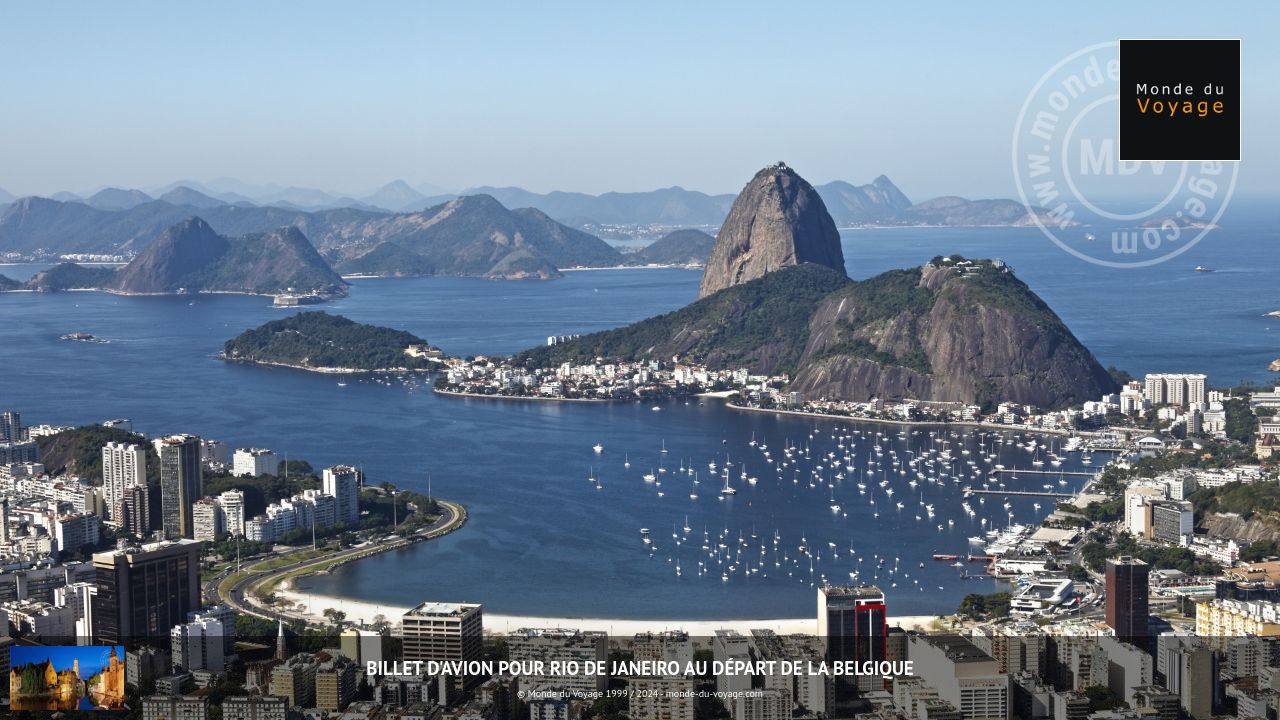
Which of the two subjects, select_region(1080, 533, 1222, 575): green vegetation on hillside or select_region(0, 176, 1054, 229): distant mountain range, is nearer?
select_region(1080, 533, 1222, 575): green vegetation on hillside

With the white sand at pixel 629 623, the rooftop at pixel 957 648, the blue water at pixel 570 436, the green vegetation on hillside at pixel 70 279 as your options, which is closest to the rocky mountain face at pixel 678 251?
the blue water at pixel 570 436

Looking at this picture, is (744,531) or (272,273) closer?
(744,531)

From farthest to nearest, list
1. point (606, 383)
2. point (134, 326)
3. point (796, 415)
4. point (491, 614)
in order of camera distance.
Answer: point (134, 326) < point (606, 383) < point (796, 415) < point (491, 614)

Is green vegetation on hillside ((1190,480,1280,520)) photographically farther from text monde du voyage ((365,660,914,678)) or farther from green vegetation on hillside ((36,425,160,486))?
green vegetation on hillside ((36,425,160,486))

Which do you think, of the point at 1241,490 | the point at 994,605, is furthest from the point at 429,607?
the point at 1241,490

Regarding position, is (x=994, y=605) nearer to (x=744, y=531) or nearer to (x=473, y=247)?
(x=744, y=531)

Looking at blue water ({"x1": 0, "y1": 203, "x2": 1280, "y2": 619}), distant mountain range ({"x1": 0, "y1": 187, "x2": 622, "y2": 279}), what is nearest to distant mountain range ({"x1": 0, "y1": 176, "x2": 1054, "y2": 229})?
distant mountain range ({"x1": 0, "y1": 187, "x2": 622, "y2": 279})

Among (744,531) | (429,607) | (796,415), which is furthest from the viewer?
(796,415)
